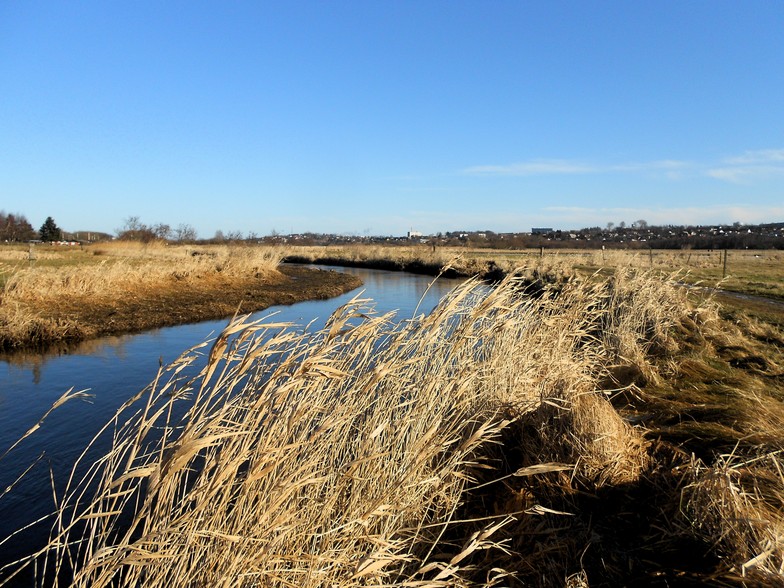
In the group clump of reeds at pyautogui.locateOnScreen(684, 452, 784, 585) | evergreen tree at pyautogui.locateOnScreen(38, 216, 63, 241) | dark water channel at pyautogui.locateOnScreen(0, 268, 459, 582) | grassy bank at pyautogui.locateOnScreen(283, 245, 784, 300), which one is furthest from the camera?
evergreen tree at pyautogui.locateOnScreen(38, 216, 63, 241)

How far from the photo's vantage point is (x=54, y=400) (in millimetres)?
8266

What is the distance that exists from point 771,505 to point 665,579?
815 millimetres

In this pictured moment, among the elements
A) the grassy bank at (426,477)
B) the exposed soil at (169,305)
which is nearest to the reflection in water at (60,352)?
the exposed soil at (169,305)

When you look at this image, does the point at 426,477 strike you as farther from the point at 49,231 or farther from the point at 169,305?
the point at 49,231

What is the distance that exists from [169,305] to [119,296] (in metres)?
1.67

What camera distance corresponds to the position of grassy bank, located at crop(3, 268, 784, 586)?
2262 millimetres

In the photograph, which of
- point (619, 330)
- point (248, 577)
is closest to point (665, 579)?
point (248, 577)

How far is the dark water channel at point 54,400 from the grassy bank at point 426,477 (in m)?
0.47

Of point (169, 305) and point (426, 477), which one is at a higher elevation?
point (426, 477)

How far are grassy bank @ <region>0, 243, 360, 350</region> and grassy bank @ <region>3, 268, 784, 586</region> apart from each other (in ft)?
28.5

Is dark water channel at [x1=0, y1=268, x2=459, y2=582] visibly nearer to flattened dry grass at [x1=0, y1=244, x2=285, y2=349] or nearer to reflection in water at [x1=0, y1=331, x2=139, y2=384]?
reflection in water at [x1=0, y1=331, x2=139, y2=384]

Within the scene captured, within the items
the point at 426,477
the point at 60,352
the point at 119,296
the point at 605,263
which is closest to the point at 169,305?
the point at 119,296

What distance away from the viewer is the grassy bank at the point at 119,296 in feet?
43.3

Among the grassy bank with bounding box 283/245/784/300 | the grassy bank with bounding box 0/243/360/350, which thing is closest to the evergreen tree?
the grassy bank with bounding box 283/245/784/300
